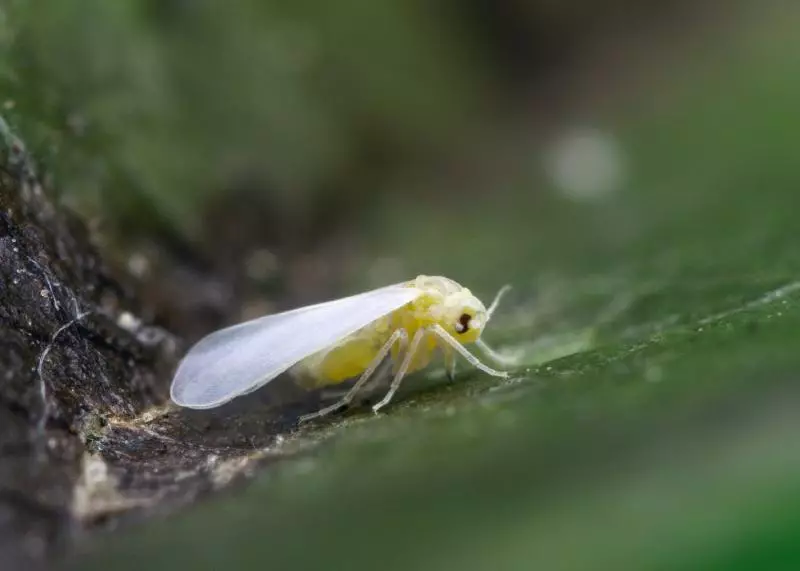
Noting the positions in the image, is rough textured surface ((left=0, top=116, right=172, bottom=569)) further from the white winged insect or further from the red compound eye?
the red compound eye

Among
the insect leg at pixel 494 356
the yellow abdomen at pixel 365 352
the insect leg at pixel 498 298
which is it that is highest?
the insect leg at pixel 498 298

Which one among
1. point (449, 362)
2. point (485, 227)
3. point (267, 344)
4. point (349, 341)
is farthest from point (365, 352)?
point (485, 227)

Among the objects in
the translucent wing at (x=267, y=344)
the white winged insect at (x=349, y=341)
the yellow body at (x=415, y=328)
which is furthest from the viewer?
the yellow body at (x=415, y=328)

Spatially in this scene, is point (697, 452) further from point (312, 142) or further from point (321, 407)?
point (312, 142)

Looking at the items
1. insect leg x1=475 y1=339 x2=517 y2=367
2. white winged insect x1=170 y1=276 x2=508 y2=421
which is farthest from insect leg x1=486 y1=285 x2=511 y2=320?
insect leg x1=475 y1=339 x2=517 y2=367

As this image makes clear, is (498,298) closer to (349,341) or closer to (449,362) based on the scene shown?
(449,362)

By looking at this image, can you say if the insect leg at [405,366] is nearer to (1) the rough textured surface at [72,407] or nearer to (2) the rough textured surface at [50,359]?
(1) the rough textured surface at [72,407]

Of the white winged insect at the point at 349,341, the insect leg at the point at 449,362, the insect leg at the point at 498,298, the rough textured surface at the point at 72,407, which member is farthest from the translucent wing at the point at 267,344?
the insect leg at the point at 498,298
